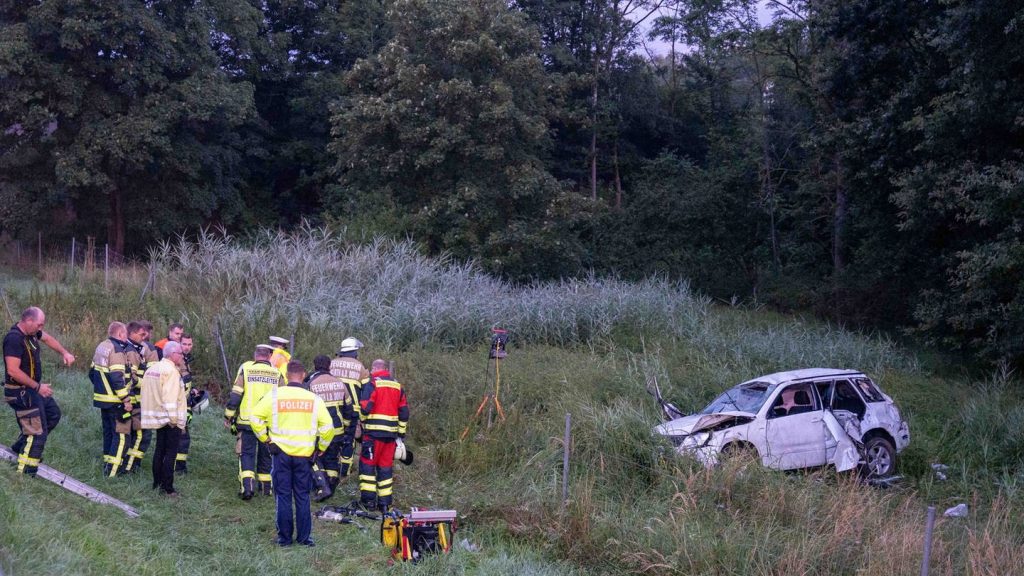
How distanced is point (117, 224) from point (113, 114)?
4.63 meters

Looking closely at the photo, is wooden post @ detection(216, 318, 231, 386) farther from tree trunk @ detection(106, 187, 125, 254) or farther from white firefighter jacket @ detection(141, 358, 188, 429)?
tree trunk @ detection(106, 187, 125, 254)

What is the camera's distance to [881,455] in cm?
1212

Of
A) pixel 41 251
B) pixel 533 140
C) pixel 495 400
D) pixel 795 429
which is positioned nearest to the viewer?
pixel 795 429

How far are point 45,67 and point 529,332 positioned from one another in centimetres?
2110

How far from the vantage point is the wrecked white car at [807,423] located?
37.0 feet

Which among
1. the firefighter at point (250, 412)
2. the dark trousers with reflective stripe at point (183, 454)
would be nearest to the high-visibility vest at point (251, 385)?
the firefighter at point (250, 412)

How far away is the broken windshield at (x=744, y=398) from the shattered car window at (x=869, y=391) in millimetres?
1466

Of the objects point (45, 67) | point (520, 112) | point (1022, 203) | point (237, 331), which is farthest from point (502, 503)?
point (45, 67)

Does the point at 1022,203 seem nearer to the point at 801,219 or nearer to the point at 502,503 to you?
the point at 502,503

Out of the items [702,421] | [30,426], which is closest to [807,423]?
[702,421]

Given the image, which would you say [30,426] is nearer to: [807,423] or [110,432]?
[110,432]

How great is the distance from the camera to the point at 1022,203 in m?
15.9

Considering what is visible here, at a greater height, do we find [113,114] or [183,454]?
[113,114]

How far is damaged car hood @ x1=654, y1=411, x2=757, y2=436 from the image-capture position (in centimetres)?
1120
